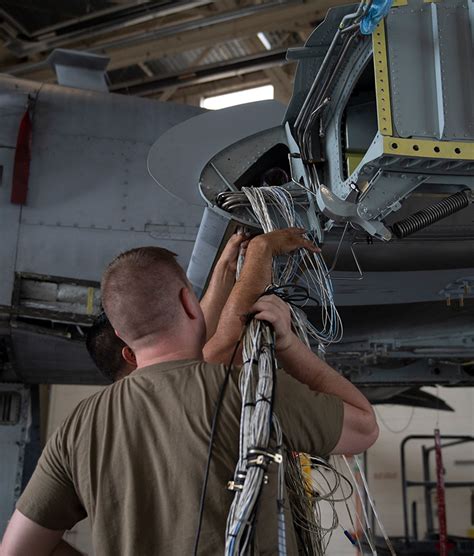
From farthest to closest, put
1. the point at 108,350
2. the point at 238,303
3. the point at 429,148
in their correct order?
the point at 429,148 → the point at 108,350 → the point at 238,303

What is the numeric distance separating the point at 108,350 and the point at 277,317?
2.75 feet

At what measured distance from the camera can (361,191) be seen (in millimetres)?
3031

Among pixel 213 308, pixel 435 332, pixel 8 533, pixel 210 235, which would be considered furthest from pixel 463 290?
pixel 8 533

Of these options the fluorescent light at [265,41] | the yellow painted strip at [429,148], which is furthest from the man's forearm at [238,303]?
the fluorescent light at [265,41]

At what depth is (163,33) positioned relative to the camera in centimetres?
1058

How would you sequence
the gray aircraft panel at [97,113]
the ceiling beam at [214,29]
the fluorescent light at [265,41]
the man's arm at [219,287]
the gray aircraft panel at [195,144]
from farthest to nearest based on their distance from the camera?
the fluorescent light at [265,41]
the ceiling beam at [214,29]
the gray aircraft panel at [97,113]
the gray aircraft panel at [195,144]
the man's arm at [219,287]

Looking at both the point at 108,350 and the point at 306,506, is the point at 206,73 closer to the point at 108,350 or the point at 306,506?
the point at 108,350

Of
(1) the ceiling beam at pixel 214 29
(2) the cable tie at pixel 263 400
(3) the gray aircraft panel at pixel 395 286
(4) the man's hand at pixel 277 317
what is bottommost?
(2) the cable tie at pixel 263 400

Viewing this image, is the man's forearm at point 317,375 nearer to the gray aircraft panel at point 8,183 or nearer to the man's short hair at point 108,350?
the man's short hair at point 108,350

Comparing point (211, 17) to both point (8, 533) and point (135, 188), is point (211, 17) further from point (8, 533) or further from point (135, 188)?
point (8, 533)

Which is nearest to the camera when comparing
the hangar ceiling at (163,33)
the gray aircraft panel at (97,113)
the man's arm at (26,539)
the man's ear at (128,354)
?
the man's arm at (26,539)

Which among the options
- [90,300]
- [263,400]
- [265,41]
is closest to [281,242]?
[263,400]

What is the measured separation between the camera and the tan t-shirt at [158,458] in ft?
5.26

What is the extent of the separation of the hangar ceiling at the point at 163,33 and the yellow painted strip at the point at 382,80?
7.63 m
